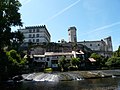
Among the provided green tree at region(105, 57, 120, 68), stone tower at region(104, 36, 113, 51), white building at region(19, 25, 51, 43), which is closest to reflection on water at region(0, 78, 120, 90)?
green tree at region(105, 57, 120, 68)

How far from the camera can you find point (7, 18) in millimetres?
34969

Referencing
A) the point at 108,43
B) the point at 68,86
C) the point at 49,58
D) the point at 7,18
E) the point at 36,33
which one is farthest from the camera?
the point at 108,43

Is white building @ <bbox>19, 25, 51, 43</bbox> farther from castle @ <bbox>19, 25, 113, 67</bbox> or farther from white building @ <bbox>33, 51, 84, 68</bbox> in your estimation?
white building @ <bbox>33, 51, 84, 68</bbox>

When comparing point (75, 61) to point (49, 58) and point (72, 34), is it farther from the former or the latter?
point (72, 34)

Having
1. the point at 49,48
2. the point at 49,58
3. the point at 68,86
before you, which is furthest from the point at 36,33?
the point at 68,86

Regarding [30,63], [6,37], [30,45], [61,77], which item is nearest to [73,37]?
[30,45]

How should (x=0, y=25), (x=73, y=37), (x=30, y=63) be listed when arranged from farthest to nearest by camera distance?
(x=73, y=37), (x=30, y=63), (x=0, y=25)

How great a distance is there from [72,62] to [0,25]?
37.4 metres

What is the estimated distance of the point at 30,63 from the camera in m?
70.9

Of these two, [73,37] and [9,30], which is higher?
[73,37]

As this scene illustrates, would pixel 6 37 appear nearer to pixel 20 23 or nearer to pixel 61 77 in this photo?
pixel 20 23

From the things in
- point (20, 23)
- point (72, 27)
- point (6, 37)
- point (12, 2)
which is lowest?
point (6, 37)

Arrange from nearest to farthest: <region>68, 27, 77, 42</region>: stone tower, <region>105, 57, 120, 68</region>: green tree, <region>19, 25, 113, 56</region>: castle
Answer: <region>105, 57, 120, 68</region>: green tree < <region>19, 25, 113, 56</region>: castle < <region>68, 27, 77, 42</region>: stone tower

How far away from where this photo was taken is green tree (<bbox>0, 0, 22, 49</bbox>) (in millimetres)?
33872
